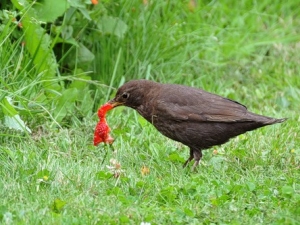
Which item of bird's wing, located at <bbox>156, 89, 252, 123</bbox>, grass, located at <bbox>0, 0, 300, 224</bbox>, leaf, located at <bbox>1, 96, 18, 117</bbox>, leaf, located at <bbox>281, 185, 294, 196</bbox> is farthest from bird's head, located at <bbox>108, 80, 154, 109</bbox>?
leaf, located at <bbox>281, 185, 294, 196</bbox>

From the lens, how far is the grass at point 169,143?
5234 millimetres

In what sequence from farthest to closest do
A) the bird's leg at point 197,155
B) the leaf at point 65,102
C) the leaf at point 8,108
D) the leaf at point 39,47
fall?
the leaf at point 65,102 < the leaf at point 39,47 < the bird's leg at point 197,155 < the leaf at point 8,108

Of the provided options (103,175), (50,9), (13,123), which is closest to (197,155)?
(103,175)

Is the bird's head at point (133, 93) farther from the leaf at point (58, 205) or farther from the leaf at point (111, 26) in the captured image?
the leaf at point (58, 205)

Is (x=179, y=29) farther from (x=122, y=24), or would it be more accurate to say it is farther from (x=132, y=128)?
(x=132, y=128)

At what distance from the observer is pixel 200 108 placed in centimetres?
655

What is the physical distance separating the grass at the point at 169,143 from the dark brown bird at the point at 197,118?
21 cm

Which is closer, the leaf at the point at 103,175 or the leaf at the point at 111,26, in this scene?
the leaf at the point at 103,175

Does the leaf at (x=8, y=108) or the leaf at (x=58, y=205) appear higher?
the leaf at (x=8, y=108)

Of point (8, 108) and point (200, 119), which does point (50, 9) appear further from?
point (200, 119)

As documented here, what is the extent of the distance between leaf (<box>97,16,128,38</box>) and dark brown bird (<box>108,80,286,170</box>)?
5.67 feet

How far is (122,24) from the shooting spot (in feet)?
27.2

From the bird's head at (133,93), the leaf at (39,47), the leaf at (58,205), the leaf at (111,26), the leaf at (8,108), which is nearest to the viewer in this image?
the leaf at (58,205)

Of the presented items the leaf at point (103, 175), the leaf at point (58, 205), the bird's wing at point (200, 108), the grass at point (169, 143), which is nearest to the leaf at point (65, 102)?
the grass at point (169, 143)
